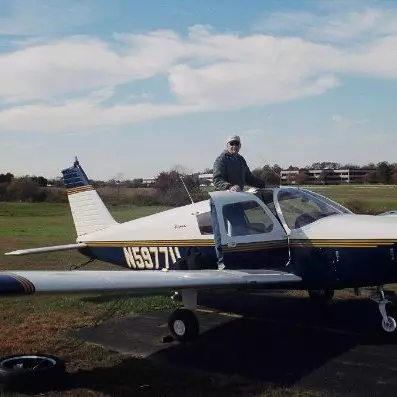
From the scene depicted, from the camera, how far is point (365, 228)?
7.60 metres

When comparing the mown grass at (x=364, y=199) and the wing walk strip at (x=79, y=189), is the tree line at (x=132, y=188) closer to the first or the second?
the mown grass at (x=364, y=199)

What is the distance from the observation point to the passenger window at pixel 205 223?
29.4 ft

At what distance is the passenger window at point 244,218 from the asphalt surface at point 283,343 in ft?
4.85

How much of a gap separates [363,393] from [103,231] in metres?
6.63

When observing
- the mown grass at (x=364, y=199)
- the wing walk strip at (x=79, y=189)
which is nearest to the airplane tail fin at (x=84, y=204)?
the wing walk strip at (x=79, y=189)

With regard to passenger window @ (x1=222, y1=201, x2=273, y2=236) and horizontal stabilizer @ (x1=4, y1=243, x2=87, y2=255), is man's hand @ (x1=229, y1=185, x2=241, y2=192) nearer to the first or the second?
passenger window @ (x1=222, y1=201, x2=273, y2=236)

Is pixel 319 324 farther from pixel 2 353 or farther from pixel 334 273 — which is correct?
pixel 2 353

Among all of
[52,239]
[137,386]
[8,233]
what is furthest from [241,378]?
[8,233]

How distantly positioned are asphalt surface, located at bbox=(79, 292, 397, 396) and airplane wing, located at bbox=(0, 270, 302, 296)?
0.86m

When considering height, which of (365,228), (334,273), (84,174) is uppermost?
(84,174)

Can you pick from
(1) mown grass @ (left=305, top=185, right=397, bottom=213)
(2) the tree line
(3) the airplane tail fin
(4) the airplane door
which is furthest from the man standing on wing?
(2) the tree line

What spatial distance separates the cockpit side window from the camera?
27.0 feet

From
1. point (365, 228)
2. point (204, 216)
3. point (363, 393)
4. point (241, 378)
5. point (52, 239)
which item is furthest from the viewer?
point (52, 239)

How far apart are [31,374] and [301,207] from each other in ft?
14.7
